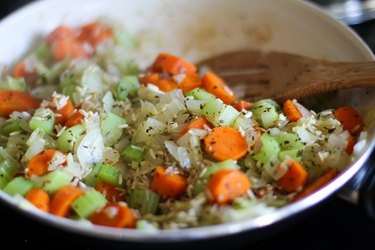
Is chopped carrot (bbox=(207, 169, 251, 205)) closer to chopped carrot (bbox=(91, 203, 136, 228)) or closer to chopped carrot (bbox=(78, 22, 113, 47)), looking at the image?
chopped carrot (bbox=(91, 203, 136, 228))

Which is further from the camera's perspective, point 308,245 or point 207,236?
point 308,245

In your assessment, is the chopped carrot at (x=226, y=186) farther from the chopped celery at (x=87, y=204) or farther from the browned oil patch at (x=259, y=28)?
the browned oil patch at (x=259, y=28)

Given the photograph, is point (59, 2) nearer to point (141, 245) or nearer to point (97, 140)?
point (97, 140)

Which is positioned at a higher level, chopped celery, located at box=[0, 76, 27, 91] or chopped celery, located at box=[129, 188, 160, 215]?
chopped celery, located at box=[0, 76, 27, 91]

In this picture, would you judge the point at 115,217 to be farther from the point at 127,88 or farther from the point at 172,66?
the point at 172,66

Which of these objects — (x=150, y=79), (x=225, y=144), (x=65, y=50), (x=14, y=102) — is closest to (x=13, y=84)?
(x=14, y=102)

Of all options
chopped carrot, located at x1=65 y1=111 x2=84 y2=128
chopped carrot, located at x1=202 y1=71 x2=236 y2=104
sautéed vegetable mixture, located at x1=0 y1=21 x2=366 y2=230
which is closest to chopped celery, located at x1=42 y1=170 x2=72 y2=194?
sautéed vegetable mixture, located at x1=0 y1=21 x2=366 y2=230

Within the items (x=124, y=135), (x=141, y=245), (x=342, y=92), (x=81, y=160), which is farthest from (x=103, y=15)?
(x=141, y=245)
